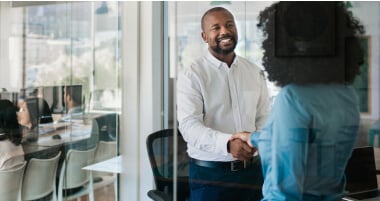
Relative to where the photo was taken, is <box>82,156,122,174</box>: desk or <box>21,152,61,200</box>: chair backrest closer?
<box>21,152,61,200</box>: chair backrest

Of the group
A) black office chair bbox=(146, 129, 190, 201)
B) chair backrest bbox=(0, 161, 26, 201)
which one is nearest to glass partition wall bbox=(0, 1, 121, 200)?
chair backrest bbox=(0, 161, 26, 201)

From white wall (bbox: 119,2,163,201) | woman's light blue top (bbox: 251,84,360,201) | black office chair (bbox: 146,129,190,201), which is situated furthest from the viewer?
white wall (bbox: 119,2,163,201)

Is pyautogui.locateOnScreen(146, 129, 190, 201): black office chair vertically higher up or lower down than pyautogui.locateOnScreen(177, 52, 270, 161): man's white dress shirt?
lower down

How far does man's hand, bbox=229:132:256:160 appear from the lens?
6.48ft

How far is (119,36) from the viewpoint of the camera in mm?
2908

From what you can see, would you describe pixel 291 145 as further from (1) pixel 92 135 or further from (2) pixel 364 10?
(1) pixel 92 135

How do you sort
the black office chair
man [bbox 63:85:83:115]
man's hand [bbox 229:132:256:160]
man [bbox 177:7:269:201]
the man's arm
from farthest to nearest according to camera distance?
man [bbox 63:85:83:115] < the black office chair < man [bbox 177:7:269:201] < man's hand [bbox 229:132:256:160] < the man's arm

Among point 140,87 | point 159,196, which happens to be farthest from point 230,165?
point 140,87

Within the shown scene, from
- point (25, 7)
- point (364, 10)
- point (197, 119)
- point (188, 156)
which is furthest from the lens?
point (25, 7)

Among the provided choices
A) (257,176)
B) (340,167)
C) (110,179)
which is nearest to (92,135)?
(110,179)

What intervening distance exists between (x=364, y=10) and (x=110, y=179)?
80.2 inches

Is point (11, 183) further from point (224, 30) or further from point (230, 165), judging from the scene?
point (224, 30)

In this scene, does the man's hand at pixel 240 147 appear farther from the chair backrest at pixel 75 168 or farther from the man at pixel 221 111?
the chair backrest at pixel 75 168

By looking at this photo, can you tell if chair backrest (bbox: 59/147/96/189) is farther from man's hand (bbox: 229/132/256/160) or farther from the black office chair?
man's hand (bbox: 229/132/256/160)
